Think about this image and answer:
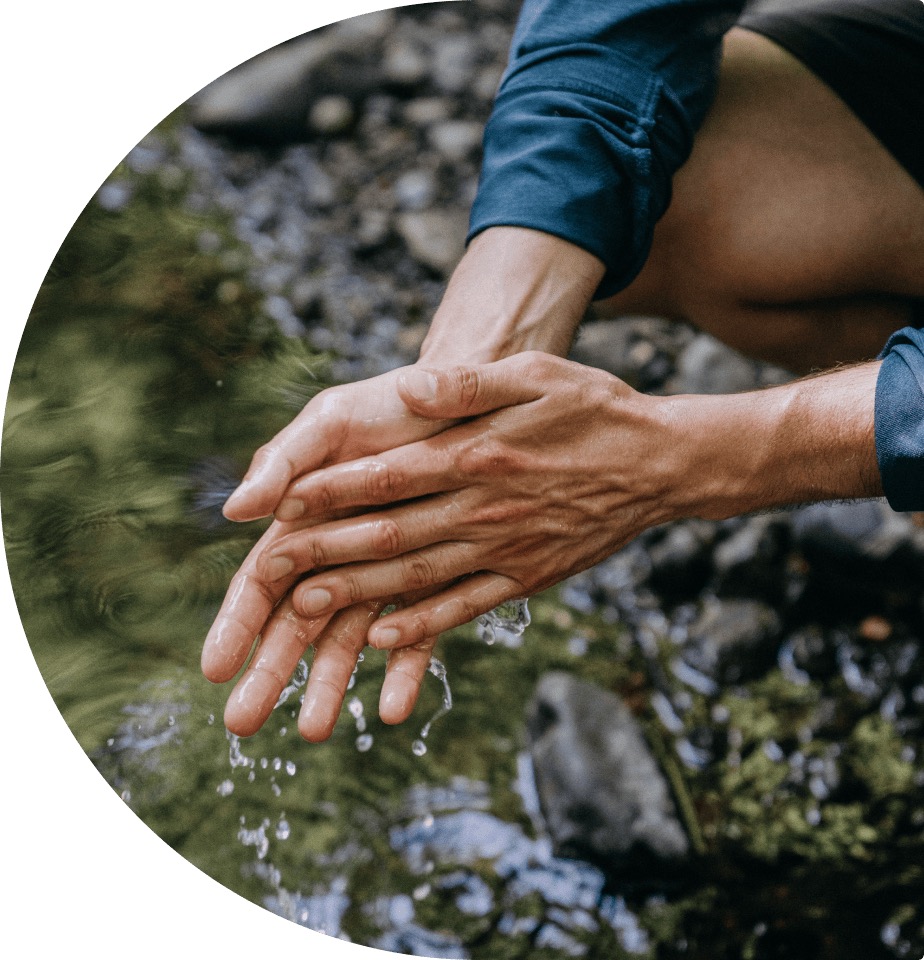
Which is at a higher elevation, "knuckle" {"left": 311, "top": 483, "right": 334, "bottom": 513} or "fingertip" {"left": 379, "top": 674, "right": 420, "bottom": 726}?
"knuckle" {"left": 311, "top": 483, "right": 334, "bottom": 513}

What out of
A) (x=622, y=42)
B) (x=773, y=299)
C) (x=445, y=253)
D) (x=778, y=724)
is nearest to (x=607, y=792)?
(x=778, y=724)

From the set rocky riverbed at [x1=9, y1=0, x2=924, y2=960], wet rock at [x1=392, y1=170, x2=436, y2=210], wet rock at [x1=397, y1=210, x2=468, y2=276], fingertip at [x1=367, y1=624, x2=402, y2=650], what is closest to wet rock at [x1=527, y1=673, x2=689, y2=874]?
rocky riverbed at [x1=9, y1=0, x2=924, y2=960]

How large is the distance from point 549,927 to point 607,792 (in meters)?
0.18

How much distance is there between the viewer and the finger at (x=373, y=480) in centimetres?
81

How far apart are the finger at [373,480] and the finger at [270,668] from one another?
4.3 inches

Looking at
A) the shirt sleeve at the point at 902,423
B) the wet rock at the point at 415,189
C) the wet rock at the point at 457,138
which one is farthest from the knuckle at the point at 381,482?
the wet rock at the point at 457,138

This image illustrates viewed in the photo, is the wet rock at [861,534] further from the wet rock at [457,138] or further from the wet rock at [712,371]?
the wet rock at [457,138]

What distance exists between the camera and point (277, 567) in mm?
813

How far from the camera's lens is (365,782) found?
1.23 meters

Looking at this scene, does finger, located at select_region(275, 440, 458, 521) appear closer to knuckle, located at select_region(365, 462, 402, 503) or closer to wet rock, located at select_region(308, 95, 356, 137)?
knuckle, located at select_region(365, 462, 402, 503)

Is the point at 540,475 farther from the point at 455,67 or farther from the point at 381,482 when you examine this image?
the point at 455,67

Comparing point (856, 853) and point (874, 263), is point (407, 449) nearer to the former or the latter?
point (874, 263)

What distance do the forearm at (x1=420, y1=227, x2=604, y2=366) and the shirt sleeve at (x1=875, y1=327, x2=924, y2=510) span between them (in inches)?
13.5

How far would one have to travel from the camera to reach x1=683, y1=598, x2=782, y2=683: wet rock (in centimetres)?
134
